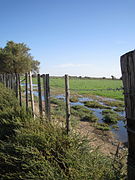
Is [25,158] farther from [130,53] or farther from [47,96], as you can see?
[130,53]

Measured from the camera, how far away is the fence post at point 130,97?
49.7 inches

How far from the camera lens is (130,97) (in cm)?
133

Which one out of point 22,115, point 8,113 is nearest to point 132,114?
point 22,115

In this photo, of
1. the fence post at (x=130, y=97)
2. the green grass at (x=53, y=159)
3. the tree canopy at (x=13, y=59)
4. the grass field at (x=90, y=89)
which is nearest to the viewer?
the fence post at (x=130, y=97)

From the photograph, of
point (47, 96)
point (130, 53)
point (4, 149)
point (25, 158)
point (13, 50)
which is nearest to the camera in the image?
point (130, 53)

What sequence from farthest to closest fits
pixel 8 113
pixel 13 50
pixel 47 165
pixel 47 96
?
1. pixel 13 50
2. pixel 8 113
3. pixel 47 96
4. pixel 47 165

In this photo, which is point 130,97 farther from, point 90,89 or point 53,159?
point 53,159

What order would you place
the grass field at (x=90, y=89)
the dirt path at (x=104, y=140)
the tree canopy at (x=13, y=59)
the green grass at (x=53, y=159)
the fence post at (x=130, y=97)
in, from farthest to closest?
1. the tree canopy at (x=13, y=59)
2. the dirt path at (x=104, y=140)
3. the grass field at (x=90, y=89)
4. the green grass at (x=53, y=159)
5. the fence post at (x=130, y=97)

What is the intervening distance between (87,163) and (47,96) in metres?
2.21

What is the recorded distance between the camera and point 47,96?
162 inches

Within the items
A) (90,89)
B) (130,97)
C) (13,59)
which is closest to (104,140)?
(90,89)

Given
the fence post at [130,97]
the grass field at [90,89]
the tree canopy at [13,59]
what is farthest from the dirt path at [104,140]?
the tree canopy at [13,59]

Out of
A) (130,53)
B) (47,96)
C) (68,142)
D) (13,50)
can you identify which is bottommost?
(68,142)

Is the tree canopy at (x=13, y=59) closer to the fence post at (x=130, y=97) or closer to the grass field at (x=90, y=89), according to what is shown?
the grass field at (x=90, y=89)
